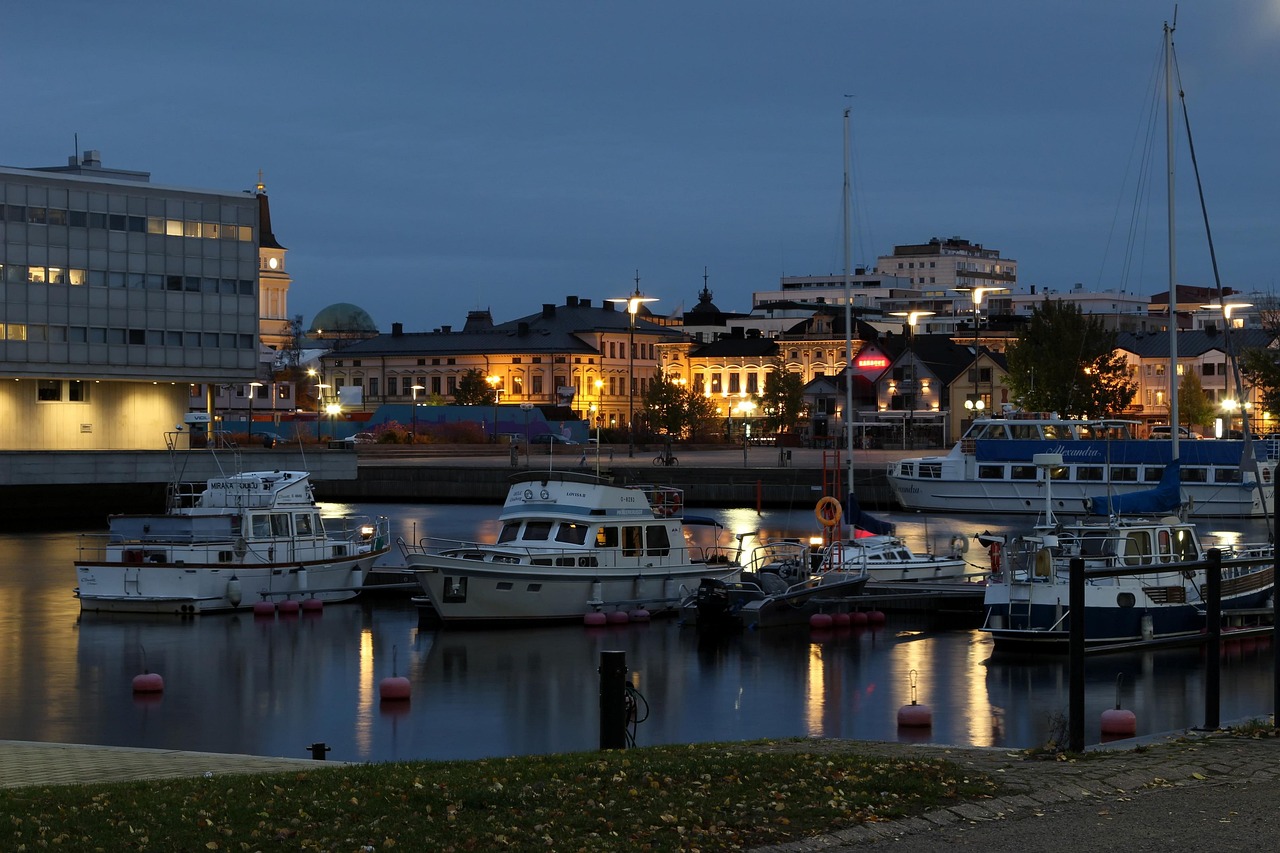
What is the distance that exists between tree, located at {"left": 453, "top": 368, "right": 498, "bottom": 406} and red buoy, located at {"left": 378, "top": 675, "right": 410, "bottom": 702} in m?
129

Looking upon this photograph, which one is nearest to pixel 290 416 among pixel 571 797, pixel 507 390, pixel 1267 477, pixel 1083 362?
pixel 507 390

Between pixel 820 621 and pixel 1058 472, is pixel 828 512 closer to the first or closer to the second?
pixel 820 621

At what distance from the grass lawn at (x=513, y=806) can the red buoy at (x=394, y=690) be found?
16861mm

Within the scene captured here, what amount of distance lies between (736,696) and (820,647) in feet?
22.9

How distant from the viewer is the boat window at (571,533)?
142 ft

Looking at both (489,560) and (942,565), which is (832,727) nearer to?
(489,560)

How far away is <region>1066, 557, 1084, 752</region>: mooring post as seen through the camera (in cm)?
1465

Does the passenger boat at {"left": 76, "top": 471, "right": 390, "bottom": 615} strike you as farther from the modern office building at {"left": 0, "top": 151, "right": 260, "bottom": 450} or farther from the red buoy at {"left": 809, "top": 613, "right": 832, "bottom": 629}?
the modern office building at {"left": 0, "top": 151, "right": 260, "bottom": 450}

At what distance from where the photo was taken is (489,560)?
4228 centimetres

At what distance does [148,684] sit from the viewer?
33.7 meters

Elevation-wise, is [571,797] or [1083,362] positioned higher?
[1083,362]

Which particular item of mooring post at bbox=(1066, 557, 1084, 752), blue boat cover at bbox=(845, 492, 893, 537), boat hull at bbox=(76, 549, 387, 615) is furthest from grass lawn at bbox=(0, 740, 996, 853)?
blue boat cover at bbox=(845, 492, 893, 537)

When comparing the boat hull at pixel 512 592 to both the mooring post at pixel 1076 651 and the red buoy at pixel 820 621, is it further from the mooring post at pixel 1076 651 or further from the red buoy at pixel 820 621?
the mooring post at pixel 1076 651

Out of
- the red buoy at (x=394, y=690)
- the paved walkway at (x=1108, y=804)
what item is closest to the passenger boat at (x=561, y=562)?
the red buoy at (x=394, y=690)
